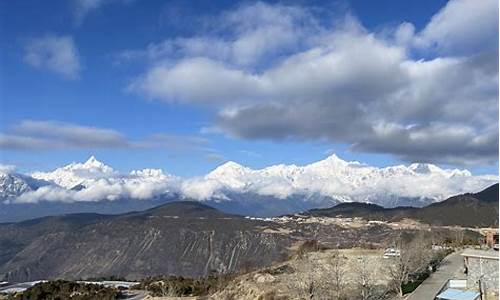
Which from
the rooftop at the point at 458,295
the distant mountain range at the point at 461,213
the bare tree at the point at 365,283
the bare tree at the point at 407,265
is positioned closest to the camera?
the rooftop at the point at 458,295

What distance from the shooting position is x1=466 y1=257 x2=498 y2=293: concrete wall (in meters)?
35.2

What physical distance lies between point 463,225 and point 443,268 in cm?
10515

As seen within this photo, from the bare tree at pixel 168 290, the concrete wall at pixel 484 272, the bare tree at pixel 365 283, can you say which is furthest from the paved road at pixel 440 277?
the bare tree at pixel 168 290

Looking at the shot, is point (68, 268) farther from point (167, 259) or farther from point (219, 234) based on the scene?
point (219, 234)

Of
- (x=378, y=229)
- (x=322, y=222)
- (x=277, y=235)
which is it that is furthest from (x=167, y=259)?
(x=378, y=229)

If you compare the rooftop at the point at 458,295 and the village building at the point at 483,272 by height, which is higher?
the village building at the point at 483,272

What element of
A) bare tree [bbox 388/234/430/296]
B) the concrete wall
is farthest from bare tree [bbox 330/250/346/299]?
the concrete wall

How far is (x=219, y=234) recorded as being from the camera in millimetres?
189250

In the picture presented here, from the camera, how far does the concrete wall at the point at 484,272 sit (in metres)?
35.2

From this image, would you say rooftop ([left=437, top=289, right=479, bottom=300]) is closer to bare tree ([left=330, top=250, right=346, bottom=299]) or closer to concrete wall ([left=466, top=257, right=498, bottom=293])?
concrete wall ([left=466, top=257, right=498, bottom=293])

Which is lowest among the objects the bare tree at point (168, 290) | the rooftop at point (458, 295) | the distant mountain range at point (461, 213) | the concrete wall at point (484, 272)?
the bare tree at point (168, 290)

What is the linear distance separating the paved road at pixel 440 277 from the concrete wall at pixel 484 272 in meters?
3.22

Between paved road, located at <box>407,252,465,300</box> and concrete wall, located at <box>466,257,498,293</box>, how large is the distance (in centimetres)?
322

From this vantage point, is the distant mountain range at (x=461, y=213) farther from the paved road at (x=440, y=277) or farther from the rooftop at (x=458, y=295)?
the rooftop at (x=458, y=295)
